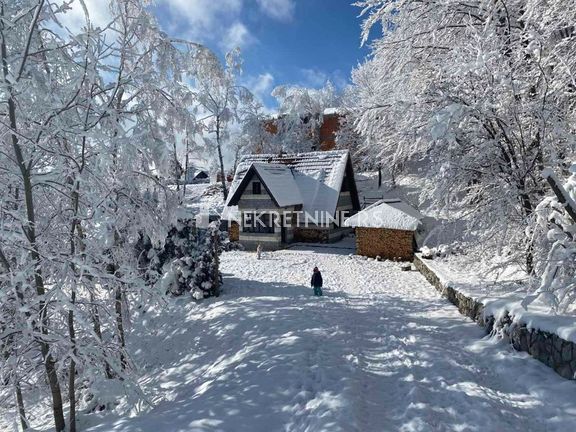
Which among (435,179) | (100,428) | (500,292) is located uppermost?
(435,179)

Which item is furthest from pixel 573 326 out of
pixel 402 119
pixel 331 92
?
pixel 331 92

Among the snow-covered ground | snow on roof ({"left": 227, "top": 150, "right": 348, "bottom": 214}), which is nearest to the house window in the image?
snow on roof ({"left": 227, "top": 150, "right": 348, "bottom": 214})

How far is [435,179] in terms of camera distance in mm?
9453

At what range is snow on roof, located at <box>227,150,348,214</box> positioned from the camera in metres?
22.4

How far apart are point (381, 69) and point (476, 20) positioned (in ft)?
8.92

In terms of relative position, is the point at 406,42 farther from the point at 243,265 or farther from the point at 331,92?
the point at 331,92

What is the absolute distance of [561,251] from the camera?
221 inches

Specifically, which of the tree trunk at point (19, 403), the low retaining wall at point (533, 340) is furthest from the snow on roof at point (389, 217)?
the tree trunk at point (19, 403)

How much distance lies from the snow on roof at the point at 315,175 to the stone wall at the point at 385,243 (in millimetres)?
3807

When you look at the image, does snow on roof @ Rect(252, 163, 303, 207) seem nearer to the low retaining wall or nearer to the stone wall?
the stone wall

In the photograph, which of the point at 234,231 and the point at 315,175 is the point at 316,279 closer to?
the point at 234,231

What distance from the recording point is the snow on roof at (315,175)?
22.4 metres

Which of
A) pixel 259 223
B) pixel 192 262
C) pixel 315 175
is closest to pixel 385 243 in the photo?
pixel 315 175

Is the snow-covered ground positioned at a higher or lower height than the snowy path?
higher
